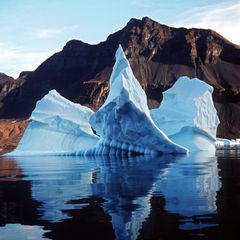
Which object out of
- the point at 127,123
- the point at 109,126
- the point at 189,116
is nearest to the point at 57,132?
the point at 189,116

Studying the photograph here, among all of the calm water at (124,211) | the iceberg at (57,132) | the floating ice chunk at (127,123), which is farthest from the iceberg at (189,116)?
the calm water at (124,211)

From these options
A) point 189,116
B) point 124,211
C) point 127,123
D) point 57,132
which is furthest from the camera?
point 189,116

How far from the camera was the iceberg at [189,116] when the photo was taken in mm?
51531

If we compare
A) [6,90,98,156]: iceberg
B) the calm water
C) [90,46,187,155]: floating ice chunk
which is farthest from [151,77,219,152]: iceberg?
the calm water

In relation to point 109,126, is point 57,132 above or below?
above

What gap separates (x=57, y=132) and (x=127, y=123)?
1884 cm

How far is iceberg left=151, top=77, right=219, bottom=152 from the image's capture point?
169 feet

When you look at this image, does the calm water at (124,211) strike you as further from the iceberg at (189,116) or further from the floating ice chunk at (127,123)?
the iceberg at (189,116)

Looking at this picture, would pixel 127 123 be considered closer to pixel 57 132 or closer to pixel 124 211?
pixel 57 132

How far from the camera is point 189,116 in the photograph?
5306 centimetres

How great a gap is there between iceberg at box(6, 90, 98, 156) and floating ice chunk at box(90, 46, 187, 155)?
38.0 ft

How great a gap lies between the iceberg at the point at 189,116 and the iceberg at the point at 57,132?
28.3 feet

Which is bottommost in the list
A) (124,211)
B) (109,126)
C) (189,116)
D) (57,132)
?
(124,211)

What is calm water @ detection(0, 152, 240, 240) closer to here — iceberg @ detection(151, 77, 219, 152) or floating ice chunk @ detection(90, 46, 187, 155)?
floating ice chunk @ detection(90, 46, 187, 155)
